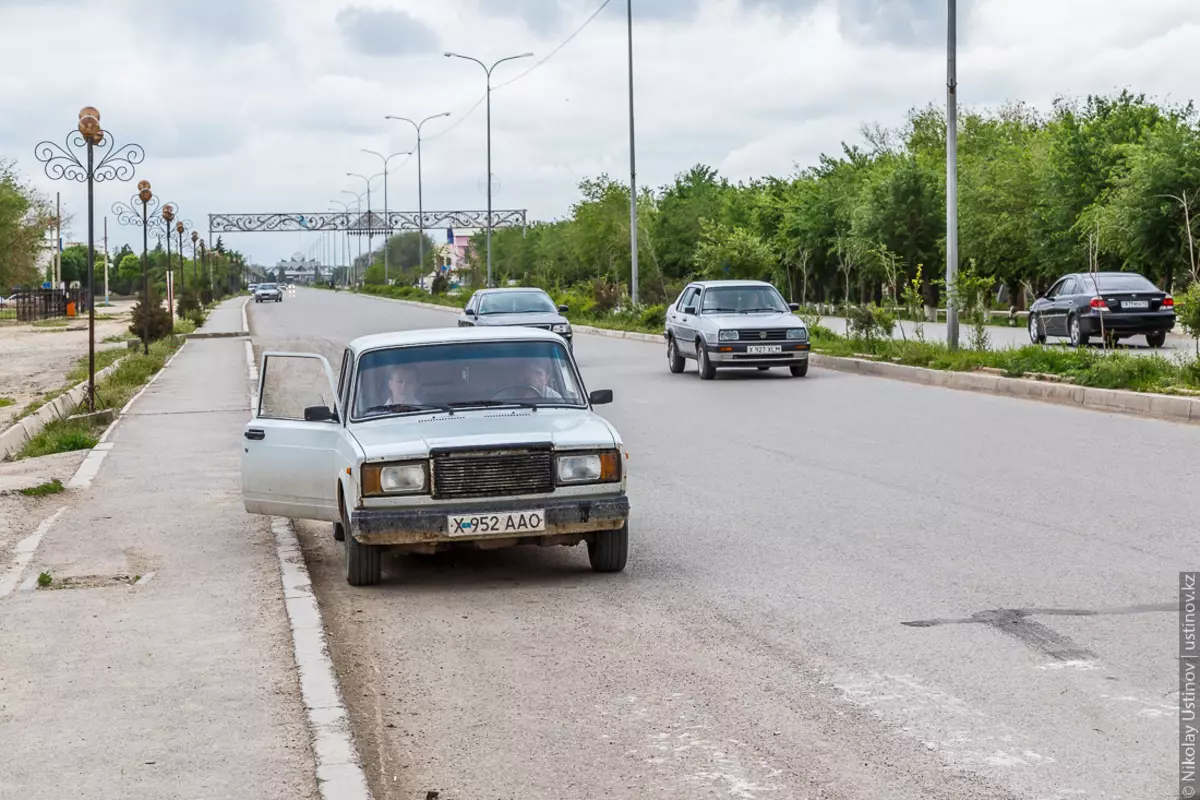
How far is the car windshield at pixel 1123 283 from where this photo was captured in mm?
29422

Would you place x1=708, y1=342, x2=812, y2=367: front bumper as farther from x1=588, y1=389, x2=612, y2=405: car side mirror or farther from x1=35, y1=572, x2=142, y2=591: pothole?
x1=35, y1=572, x2=142, y2=591: pothole

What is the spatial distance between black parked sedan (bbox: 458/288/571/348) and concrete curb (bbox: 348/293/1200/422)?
5.46 metres

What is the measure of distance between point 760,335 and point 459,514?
1644 cm

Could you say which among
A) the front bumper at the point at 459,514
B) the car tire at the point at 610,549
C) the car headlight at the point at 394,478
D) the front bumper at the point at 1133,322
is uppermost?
the front bumper at the point at 1133,322

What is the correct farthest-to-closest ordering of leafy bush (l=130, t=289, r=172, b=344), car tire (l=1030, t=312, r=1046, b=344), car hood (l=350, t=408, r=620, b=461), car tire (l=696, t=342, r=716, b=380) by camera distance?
leafy bush (l=130, t=289, r=172, b=344) < car tire (l=1030, t=312, r=1046, b=344) < car tire (l=696, t=342, r=716, b=380) < car hood (l=350, t=408, r=620, b=461)

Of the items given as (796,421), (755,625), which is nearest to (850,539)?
(755,625)

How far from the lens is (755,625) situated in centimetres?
691

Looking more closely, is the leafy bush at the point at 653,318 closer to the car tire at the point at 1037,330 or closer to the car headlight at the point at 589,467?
the car tire at the point at 1037,330

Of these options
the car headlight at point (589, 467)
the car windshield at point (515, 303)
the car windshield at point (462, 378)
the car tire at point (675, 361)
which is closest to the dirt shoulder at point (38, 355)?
the car windshield at point (515, 303)

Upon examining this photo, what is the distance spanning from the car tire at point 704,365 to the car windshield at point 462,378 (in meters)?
15.1

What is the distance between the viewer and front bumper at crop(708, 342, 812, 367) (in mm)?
23625

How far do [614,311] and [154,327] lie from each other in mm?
17930

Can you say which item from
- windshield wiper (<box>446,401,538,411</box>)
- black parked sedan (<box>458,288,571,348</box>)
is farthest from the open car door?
black parked sedan (<box>458,288,571,348</box>)

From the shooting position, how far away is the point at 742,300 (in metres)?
25.0
